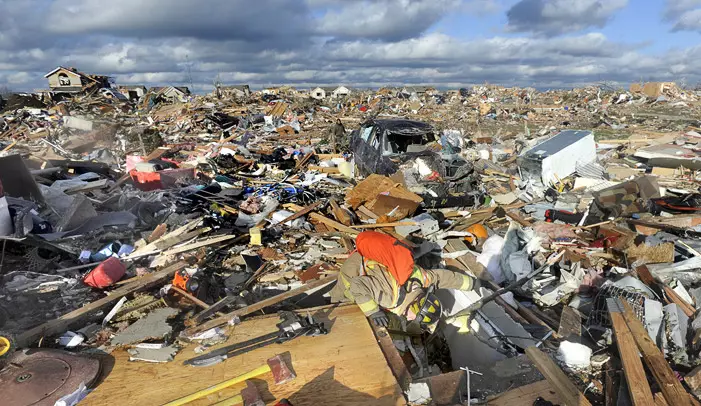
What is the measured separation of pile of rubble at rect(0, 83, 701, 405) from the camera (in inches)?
138

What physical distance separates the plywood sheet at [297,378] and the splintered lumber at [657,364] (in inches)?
87.3

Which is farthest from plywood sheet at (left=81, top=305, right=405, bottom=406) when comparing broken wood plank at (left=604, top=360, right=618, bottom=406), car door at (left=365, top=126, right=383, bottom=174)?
car door at (left=365, top=126, right=383, bottom=174)

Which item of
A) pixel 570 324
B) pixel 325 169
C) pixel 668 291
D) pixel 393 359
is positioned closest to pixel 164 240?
pixel 393 359

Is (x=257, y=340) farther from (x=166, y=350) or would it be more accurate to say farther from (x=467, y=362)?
(x=467, y=362)

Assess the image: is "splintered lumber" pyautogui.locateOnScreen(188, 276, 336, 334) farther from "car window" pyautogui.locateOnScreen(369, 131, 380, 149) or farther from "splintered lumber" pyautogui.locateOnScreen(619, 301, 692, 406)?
"car window" pyautogui.locateOnScreen(369, 131, 380, 149)

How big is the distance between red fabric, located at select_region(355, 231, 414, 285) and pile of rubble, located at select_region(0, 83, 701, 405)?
2.21 feet

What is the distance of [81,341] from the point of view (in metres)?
3.60

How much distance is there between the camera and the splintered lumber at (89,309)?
3.62m

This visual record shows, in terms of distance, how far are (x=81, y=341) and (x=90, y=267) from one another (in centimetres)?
222

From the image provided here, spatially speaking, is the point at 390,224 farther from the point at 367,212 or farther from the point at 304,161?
the point at 304,161

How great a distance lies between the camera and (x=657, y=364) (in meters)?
3.35

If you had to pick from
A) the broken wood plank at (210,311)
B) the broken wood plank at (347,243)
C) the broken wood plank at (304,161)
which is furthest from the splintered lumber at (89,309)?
the broken wood plank at (304,161)

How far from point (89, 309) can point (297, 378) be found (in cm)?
272

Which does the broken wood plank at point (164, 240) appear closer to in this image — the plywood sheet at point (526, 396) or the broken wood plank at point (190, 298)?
the broken wood plank at point (190, 298)
